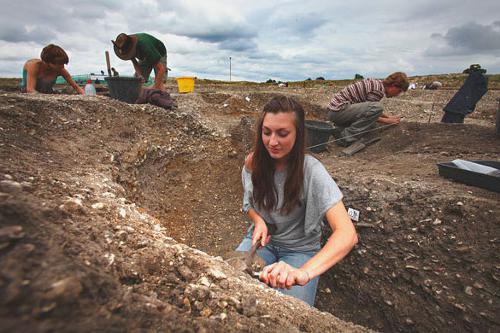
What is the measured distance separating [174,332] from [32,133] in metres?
3.17

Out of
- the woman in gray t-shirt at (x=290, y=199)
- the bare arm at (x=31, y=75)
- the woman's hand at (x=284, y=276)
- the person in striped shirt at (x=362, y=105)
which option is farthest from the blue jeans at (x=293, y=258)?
the bare arm at (x=31, y=75)

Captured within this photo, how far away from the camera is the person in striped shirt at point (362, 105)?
5.24 meters

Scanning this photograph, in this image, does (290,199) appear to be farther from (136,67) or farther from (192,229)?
(136,67)

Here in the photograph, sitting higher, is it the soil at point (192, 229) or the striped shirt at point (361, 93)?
the striped shirt at point (361, 93)

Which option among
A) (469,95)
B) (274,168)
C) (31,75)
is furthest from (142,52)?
(469,95)

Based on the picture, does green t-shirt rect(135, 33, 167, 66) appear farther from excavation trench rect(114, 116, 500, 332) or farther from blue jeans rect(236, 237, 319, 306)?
blue jeans rect(236, 237, 319, 306)

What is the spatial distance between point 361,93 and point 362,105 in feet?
0.86

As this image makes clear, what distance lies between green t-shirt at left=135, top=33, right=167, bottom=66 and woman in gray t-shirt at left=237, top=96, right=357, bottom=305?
437 cm

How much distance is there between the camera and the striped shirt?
5398 millimetres

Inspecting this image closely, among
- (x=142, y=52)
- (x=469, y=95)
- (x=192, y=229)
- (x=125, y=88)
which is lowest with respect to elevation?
(x=192, y=229)

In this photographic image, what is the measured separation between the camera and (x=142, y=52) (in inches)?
222

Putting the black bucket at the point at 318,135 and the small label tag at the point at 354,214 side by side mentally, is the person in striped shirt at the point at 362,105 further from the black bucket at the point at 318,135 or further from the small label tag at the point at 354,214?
the small label tag at the point at 354,214

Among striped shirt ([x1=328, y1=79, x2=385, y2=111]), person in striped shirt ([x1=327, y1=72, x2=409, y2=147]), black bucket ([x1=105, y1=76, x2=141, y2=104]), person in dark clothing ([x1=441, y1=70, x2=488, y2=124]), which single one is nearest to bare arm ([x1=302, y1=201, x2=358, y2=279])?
person in striped shirt ([x1=327, y1=72, x2=409, y2=147])

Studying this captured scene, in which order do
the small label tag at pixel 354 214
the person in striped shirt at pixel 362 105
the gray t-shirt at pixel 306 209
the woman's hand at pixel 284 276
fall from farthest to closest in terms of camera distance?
the person in striped shirt at pixel 362 105 < the small label tag at pixel 354 214 < the gray t-shirt at pixel 306 209 < the woman's hand at pixel 284 276
